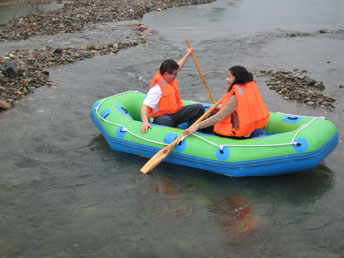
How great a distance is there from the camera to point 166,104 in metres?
4.82

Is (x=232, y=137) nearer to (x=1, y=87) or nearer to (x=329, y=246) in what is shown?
(x=329, y=246)

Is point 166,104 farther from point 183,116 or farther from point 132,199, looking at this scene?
point 132,199

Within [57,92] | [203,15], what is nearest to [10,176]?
[57,92]

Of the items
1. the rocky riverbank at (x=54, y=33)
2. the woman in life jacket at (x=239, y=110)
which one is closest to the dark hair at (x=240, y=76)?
the woman in life jacket at (x=239, y=110)

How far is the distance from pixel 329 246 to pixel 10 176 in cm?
344

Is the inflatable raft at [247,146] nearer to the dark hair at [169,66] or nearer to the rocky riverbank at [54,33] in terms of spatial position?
the dark hair at [169,66]

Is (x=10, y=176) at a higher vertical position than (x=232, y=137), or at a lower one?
lower

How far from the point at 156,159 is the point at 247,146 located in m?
1.00

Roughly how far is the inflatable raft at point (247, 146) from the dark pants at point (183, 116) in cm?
13

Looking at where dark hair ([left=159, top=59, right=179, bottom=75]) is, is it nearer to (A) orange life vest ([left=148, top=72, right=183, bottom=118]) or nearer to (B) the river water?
(A) orange life vest ([left=148, top=72, right=183, bottom=118])

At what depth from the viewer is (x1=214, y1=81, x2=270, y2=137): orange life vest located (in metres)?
4.21

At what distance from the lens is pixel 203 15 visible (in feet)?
56.2

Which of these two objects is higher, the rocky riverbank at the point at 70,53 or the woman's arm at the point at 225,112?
the woman's arm at the point at 225,112

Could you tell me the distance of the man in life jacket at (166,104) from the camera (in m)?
4.69
